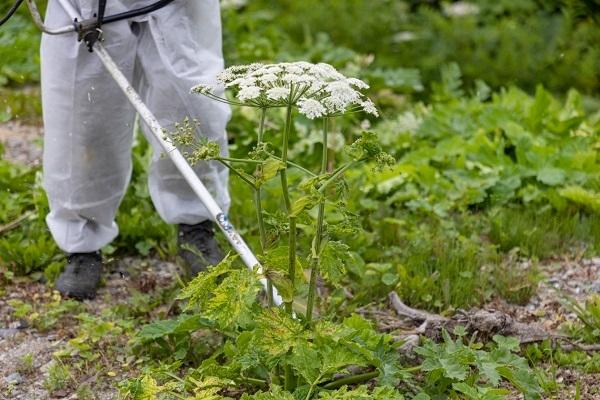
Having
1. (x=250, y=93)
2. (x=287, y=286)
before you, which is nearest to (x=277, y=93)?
(x=250, y=93)

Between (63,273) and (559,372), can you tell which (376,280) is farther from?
(63,273)

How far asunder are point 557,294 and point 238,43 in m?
2.99

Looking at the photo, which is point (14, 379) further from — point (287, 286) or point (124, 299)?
point (287, 286)

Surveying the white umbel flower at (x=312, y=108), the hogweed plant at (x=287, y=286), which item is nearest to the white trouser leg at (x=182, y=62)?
the hogweed plant at (x=287, y=286)

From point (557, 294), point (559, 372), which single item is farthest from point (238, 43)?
point (559, 372)

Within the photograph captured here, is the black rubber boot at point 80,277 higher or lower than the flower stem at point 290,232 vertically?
lower

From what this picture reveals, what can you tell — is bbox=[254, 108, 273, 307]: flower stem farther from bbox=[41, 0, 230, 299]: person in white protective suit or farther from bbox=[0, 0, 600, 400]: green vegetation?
bbox=[41, 0, 230, 299]: person in white protective suit

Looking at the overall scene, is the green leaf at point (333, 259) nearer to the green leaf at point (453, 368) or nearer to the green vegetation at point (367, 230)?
the green vegetation at point (367, 230)

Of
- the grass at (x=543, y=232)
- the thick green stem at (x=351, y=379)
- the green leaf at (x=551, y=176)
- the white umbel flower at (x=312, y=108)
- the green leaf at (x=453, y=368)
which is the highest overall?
the white umbel flower at (x=312, y=108)

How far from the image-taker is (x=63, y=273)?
3738 millimetres

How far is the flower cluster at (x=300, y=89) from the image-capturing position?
233 centimetres

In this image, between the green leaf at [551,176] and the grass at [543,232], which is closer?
the grass at [543,232]

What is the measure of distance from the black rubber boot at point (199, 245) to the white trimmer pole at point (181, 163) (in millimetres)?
621

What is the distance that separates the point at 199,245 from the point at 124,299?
1.14 ft
